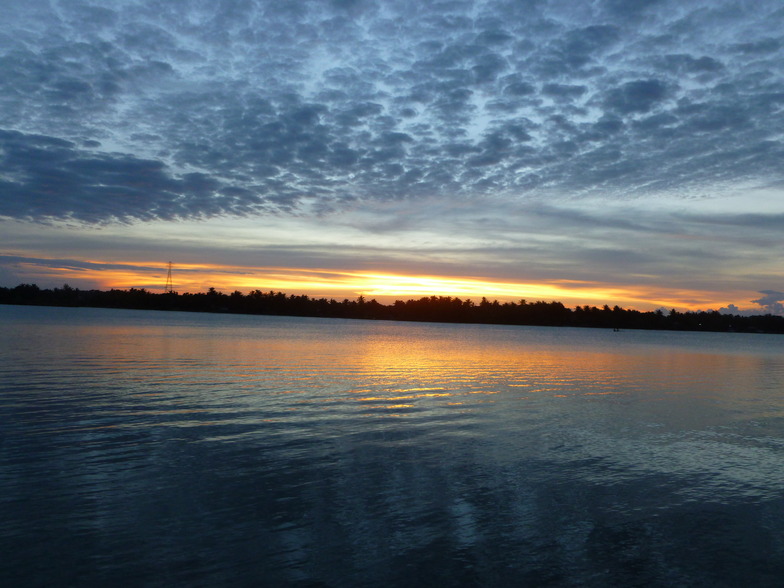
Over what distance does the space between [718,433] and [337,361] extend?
31.7m

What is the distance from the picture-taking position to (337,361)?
4775cm

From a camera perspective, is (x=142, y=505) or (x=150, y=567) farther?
(x=142, y=505)

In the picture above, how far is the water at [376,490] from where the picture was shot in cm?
944

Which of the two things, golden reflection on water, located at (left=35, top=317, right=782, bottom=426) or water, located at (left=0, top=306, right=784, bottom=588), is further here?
golden reflection on water, located at (left=35, top=317, right=782, bottom=426)

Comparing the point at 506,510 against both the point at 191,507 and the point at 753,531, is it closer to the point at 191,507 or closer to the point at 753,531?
the point at 753,531

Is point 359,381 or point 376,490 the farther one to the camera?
point 359,381

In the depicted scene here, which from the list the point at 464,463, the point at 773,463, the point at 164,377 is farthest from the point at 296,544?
the point at 164,377

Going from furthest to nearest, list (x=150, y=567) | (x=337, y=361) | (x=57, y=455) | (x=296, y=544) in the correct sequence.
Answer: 1. (x=337, y=361)
2. (x=57, y=455)
3. (x=296, y=544)
4. (x=150, y=567)

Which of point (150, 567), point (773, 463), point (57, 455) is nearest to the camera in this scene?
point (150, 567)

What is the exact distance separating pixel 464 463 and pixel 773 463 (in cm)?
945

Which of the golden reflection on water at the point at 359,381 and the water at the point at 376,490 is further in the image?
the golden reflection on water at the point at 359,381

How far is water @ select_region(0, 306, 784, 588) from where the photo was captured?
31.0ft

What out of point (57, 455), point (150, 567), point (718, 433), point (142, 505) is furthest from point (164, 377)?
point (718, 433)

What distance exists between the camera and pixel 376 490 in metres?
13.2
